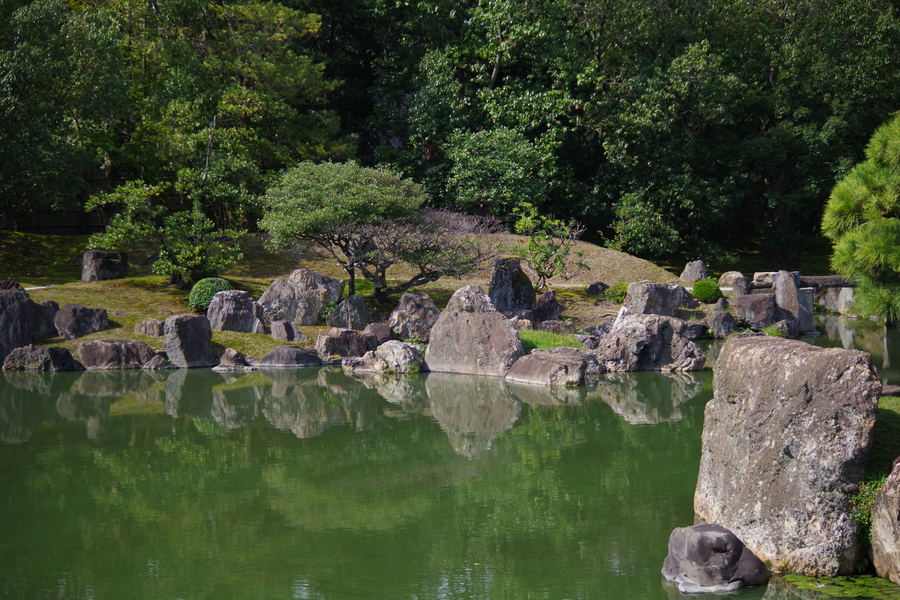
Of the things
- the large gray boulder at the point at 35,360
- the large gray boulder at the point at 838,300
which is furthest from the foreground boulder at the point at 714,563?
the large gray boulder at the point at 838,300

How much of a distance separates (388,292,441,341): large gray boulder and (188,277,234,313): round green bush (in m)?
4.65

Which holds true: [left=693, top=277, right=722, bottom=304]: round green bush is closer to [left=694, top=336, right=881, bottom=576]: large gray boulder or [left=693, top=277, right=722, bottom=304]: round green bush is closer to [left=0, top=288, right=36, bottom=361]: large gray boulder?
[left=0, top=288, right=36, bottom=361]: large gray boulder

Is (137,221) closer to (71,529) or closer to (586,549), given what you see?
(71,529)

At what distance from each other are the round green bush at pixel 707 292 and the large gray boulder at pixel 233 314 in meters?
12.4

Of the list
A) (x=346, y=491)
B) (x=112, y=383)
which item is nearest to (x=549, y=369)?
(x=346, y=491)

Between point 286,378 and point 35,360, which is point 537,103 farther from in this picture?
point 35,360

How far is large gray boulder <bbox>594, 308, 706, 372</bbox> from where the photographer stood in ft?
55.2

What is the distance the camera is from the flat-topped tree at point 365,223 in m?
21.4

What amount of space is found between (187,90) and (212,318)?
434 inches

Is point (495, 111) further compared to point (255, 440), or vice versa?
point (495, 111)

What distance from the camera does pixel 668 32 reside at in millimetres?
30766

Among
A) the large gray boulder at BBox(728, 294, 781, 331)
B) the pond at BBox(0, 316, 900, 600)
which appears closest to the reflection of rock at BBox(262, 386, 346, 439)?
the pond at BBox(0, 316, 900, 600)

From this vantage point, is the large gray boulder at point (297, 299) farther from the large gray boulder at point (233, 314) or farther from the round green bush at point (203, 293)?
the round green bush at point (203, 293)

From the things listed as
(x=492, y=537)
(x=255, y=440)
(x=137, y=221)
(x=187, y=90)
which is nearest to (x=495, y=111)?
(x=187, y=90)
